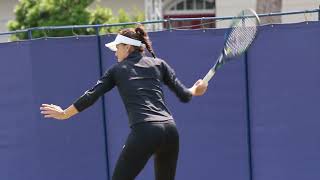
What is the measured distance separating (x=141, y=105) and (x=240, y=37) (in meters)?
1.54

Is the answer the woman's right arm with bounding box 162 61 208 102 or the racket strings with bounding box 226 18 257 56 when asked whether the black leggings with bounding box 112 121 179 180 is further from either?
the racket strings with bounding box 226 18 257 56

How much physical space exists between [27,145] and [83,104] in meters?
3.51

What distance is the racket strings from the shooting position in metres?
6.94

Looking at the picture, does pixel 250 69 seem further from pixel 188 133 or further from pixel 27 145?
pixel 27 145

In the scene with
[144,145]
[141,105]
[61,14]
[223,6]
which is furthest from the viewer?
[223,6]

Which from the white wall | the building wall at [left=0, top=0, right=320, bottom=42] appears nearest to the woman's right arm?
the building wall at [left=0, top=0, right=320, bottom=42]

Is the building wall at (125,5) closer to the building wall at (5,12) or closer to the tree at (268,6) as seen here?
the building wall at (5,12)

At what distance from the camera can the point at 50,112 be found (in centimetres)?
624

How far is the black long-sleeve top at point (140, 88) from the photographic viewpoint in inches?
235

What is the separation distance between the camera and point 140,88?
6.02 meters

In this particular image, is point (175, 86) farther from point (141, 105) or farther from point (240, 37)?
point (240, 37)

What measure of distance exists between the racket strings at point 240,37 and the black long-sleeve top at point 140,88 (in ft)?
3.19

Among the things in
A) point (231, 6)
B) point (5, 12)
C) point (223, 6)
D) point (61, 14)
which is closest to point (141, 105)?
point (61, 14)

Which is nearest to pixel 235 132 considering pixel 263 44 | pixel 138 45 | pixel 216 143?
pixel 216 143
